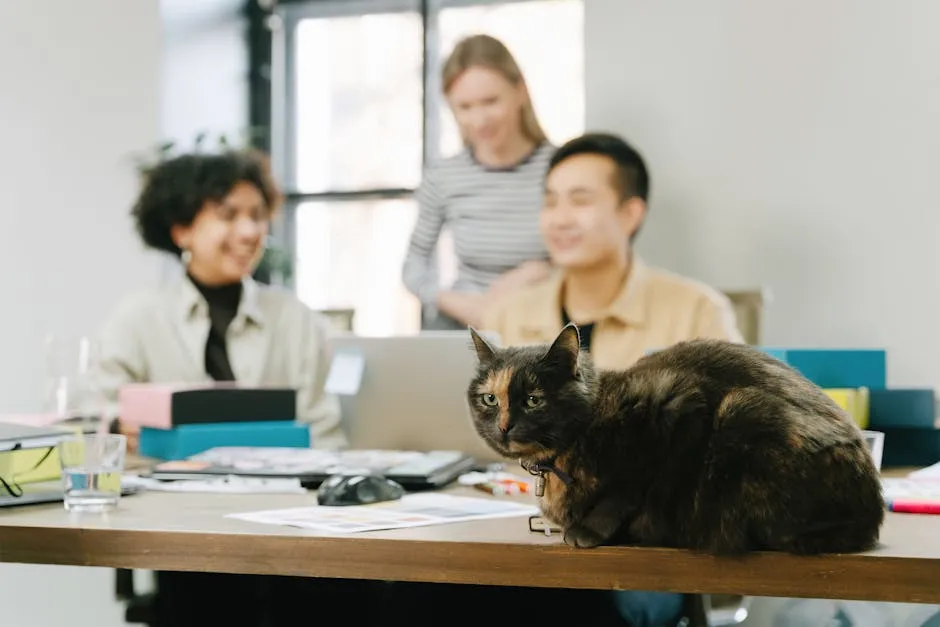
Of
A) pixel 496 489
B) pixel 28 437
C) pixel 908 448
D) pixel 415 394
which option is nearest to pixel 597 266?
pixel 415 394

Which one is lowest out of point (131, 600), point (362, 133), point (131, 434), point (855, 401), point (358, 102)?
point (131, 600)

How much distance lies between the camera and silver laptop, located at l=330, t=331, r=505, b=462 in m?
1.78

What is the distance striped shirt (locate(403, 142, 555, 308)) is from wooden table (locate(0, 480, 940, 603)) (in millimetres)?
2443

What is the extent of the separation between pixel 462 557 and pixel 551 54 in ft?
11.3

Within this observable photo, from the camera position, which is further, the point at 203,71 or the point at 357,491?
the point at 203,71

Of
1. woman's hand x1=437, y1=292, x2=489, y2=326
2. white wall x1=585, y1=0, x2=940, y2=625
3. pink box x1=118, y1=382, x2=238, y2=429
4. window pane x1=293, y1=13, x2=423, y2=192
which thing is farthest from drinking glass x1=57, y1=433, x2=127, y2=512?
window pane x1=293, y1=13, x2=423, y2=192

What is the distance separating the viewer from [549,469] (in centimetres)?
100

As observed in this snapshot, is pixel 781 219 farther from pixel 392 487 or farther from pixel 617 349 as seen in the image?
pixel 392 487

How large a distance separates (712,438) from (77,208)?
3819 mm

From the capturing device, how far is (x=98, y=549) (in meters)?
1.10

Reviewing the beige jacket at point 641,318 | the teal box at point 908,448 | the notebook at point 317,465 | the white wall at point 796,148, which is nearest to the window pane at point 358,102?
the white wall at point 796,148

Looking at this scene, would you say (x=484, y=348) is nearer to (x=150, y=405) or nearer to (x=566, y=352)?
(x=566, y=352)

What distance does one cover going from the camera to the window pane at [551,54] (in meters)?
4.16

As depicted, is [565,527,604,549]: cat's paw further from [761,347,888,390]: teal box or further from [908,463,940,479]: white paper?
[761,347,888,390]: teal box
